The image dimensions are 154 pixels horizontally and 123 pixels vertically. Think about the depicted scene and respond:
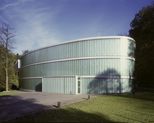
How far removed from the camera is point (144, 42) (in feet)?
164

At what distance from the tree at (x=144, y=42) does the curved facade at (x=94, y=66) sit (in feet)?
16.8

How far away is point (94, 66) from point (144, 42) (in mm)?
14216

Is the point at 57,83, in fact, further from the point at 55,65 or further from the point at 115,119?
the point at 115,119

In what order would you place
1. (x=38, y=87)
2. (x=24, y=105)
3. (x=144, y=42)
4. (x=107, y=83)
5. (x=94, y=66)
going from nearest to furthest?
1. (x=24, y=105)
2. (x=107, y=83)
3. (x=94, y=66)
4. (x=144, y=42)
5. (x=38, y=87)

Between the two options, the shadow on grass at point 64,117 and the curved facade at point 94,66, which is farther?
the curved facade at point 94,66

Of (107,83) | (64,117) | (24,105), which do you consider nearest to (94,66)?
(107,83)

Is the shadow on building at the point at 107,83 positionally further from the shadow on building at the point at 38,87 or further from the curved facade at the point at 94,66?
the shadow on building at the point at 38,87

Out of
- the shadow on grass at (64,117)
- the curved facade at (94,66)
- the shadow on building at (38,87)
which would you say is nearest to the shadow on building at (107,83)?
the curved facade at (94,66)

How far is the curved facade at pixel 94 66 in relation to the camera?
132 ft

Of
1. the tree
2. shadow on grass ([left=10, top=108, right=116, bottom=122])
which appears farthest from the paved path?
the tree

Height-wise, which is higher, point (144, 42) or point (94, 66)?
point (144, 42)

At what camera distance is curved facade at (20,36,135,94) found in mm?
40103

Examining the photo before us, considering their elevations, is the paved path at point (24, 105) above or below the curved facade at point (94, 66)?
below

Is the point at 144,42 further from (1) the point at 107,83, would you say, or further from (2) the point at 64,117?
(2) the point at 64,117
